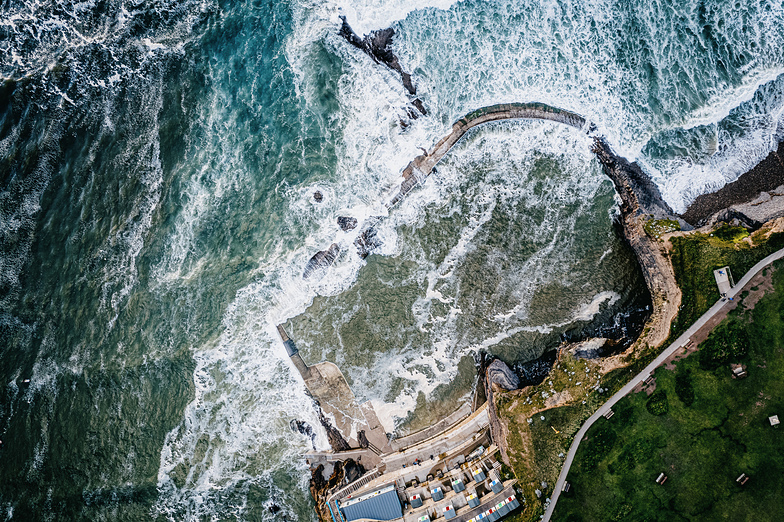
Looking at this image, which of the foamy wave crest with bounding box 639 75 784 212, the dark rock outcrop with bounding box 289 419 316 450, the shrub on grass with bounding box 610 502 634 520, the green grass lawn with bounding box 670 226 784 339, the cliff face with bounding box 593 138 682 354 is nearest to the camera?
the shrub on grass with bounding box 610 502 634 520

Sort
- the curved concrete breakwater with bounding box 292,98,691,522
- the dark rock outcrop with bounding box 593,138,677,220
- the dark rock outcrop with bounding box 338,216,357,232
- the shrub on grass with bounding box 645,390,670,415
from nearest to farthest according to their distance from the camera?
the shrub on grass with bounding box 645,390,670,415 → the curved concrete breakwater with bounding box 292,98,691,522 → the dark rock outcrop with bounding box 593,138,677,220 → the dark rock outcrop with bounding box 338,216,357,232

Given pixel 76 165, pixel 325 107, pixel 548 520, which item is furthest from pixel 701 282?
pixel 76 165

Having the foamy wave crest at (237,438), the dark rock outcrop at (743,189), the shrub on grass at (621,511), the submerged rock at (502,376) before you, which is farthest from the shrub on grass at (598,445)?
the foamy wave crest at (237,438)

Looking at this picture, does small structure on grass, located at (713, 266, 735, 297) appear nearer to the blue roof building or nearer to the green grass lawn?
the green grass lawn

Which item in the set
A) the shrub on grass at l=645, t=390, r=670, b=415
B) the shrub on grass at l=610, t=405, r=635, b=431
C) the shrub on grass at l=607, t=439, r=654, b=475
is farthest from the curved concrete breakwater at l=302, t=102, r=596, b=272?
the shrub on grass at l=607, t=439, r=654, b=475

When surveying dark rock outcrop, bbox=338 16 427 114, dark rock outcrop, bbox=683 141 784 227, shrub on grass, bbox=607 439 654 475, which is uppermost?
dark rock outcrop, bbox=338 16 427 114

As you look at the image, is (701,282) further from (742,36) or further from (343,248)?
(343,248)
